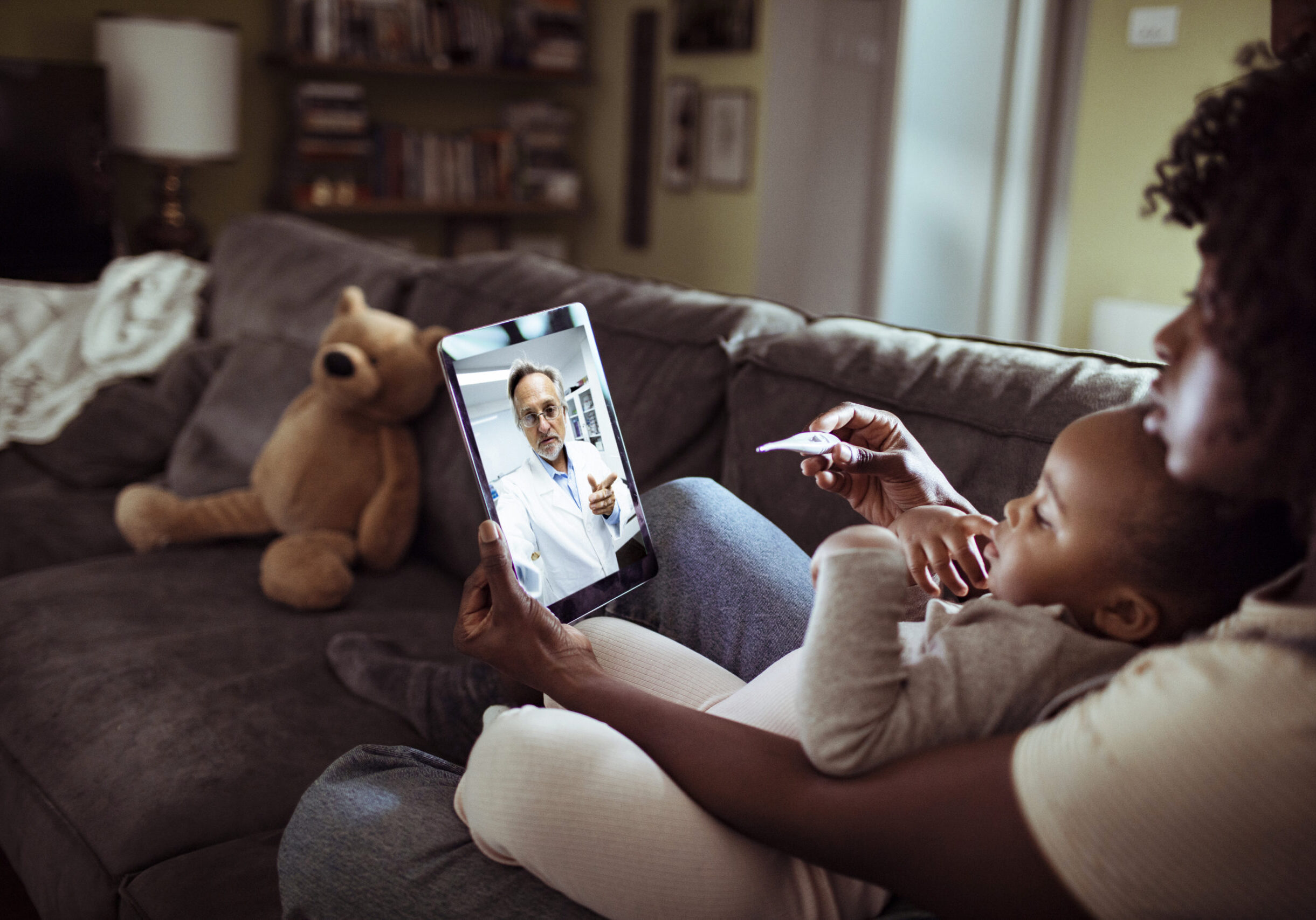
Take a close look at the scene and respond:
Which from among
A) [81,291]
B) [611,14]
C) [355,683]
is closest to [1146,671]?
[355,683]

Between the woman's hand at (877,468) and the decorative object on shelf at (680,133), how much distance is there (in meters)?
3.25

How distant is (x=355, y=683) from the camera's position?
4.40 feet

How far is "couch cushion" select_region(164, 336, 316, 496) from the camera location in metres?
1.90

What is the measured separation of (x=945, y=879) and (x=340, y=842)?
1.46 ft

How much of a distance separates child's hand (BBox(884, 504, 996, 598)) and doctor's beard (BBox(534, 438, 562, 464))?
12.4 inches

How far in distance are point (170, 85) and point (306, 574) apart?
2.08 meters

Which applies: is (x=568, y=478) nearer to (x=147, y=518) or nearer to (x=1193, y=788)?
(x=1193, y=788)

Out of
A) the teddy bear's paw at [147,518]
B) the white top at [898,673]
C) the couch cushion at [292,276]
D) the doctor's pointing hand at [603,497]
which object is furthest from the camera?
the couch cushion at [292,276]

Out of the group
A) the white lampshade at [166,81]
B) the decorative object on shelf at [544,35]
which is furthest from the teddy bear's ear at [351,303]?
the decorative object on shelf at [544,35]

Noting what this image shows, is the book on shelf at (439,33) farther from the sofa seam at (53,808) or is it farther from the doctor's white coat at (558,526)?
the doctor's white coat at (558,526)

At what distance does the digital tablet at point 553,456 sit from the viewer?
3.14 ft

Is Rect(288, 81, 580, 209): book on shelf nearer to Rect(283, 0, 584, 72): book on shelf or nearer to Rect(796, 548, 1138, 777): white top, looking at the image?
Rect(283, 0, 584, 72): book on shelf

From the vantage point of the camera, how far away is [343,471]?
1.71m

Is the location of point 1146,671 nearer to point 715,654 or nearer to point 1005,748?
point 1005,748
